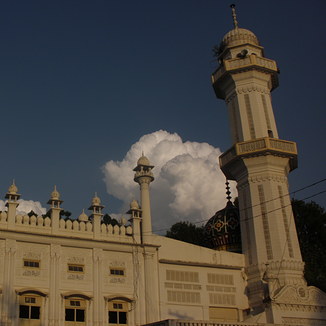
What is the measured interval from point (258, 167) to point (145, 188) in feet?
20.9

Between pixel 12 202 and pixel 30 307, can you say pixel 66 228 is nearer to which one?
pixel 12 202

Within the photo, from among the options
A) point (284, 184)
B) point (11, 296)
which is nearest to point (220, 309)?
point (284, 184)

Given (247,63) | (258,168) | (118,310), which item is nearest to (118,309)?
(118,310)

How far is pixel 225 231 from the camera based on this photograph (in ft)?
99.6

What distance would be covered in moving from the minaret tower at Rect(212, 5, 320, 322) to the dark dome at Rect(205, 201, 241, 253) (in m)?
2.35

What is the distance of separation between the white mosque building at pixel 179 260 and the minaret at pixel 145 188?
51mm

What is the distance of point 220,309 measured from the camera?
83.3 feet

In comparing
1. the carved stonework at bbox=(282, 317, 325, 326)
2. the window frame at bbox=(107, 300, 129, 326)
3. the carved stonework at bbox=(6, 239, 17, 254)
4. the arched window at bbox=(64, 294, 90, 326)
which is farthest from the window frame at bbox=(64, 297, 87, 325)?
the carved stonework at bbox=(282, 317, 325, 326)

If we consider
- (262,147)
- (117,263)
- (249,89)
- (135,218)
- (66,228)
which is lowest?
(117,263)

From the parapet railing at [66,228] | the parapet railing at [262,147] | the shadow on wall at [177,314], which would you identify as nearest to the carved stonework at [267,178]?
the parapet railing at [262,147]

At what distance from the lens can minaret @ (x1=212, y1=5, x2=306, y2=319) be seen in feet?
84.7

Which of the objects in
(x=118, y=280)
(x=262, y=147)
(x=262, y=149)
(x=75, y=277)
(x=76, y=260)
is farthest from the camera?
(x=262, y=147)

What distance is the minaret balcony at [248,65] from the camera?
30.0 meters

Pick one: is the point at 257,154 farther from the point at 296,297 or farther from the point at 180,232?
the point at 180,232
